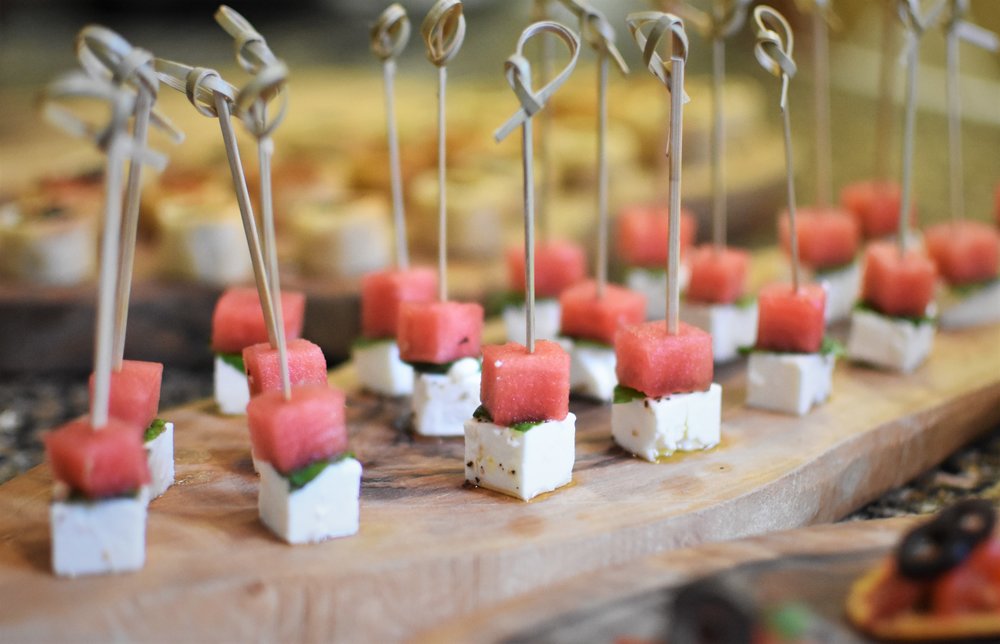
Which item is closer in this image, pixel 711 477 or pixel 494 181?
pixel 711 477

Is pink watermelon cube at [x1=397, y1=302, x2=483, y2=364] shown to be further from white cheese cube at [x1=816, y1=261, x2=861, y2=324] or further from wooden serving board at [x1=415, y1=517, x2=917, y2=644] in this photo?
white cheese cube at [x1=816, y1=261, x2=861, y2=324]

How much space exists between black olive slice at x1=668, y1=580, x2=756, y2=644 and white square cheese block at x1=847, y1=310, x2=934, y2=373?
1.62 meters

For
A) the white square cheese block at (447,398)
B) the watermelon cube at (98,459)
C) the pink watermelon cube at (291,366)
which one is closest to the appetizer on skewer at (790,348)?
the white square cheese block at (447,398)

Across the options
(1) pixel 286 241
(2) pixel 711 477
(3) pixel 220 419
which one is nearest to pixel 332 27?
(1) pixel 286 241

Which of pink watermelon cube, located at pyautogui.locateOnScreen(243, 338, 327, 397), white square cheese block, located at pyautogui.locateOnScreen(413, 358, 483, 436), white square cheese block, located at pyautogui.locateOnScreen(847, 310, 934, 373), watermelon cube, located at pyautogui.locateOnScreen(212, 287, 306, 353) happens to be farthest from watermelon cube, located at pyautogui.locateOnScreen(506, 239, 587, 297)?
pink watermelon cube, located at pyautogui.locateOnScreen(243, 338, 327, 397)

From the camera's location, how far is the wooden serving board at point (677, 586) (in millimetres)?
1802

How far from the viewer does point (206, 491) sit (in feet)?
7.88

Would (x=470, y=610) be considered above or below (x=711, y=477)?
below

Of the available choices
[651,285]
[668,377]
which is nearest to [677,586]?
[668,377]

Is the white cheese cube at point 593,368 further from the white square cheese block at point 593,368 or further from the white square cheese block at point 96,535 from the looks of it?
the white square cheese block at point 96,535

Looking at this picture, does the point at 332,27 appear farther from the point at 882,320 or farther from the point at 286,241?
the point at 882,320

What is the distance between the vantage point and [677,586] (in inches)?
75.1

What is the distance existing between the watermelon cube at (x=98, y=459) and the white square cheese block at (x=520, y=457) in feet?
2.38

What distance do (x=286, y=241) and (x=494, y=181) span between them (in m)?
0.86
